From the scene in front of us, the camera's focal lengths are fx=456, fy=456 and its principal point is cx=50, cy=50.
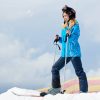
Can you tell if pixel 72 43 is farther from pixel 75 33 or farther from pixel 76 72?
pixel 76 72

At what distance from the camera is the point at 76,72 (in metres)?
7.95

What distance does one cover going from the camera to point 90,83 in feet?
37.8

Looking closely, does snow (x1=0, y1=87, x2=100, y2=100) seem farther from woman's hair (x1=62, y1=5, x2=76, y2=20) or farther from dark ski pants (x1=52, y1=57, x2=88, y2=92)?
woman's hair (x1=62, y1=5, x2=76, y2=20)

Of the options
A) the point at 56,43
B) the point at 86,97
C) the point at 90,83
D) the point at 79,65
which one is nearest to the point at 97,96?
the point at 86,97

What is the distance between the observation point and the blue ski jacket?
7879 mm

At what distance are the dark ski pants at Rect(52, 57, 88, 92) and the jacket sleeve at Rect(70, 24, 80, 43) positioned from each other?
1.09 feet

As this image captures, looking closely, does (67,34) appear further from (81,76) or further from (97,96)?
(97,96)

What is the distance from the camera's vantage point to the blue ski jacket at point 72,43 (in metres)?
7.88

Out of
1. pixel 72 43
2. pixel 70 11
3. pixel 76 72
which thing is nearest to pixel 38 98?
pixel 76 72

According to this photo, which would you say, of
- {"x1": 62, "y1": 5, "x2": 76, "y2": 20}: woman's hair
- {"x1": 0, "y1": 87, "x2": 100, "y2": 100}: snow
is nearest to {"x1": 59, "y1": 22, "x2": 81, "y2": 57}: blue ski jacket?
{"x1": 62, "y1": 5, "x2": 76, "y2": 20}: woman's hair

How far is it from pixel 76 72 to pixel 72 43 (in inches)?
20.1

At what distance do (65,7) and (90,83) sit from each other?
3918 millimetres

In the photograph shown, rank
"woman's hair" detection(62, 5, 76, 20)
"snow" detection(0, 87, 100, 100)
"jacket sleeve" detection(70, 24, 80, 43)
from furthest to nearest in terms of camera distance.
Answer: "woman's hair" detection(62, 5, 76, 20), "jacket sleeve" detection(70, 24, 80, 43), "snow" detection(0, 87, 100, 100)

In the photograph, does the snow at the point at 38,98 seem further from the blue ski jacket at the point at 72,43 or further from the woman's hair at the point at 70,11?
the woman's hair at the point at 70,11
